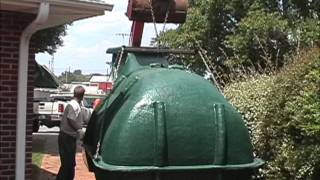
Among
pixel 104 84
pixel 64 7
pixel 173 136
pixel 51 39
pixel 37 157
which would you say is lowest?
pixel 37 157

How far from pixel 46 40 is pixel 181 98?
1575cm

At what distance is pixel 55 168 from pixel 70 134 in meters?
4.35

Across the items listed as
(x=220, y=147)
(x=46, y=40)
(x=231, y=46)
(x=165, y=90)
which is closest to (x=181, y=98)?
(x=165, y=90)

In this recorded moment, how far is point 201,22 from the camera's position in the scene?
27375 millimetres

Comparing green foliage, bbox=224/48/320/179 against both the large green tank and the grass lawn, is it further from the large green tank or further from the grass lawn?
the grass lawn

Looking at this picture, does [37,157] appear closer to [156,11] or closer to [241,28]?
[156,11]

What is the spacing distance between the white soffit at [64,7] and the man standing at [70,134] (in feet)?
7.40

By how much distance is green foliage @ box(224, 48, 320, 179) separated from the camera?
7.59 meters

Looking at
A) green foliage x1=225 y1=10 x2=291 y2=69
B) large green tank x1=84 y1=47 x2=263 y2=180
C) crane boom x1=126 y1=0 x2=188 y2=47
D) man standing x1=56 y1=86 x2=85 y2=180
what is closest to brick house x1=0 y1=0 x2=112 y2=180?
large green tank x1=84 y1=47 x2=263 y2=180

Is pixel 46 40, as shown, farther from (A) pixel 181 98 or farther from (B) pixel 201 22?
(A) pixel 181 98

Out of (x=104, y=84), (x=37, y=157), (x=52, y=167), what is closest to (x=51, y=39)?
(x=104, y=84)

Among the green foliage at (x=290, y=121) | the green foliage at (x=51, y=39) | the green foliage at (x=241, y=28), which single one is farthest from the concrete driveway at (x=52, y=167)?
the green foliage at (x=241, y=28)

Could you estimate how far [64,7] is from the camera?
287 inches

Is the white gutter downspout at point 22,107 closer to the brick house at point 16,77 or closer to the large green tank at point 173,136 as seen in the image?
the brick house at point 16,77
